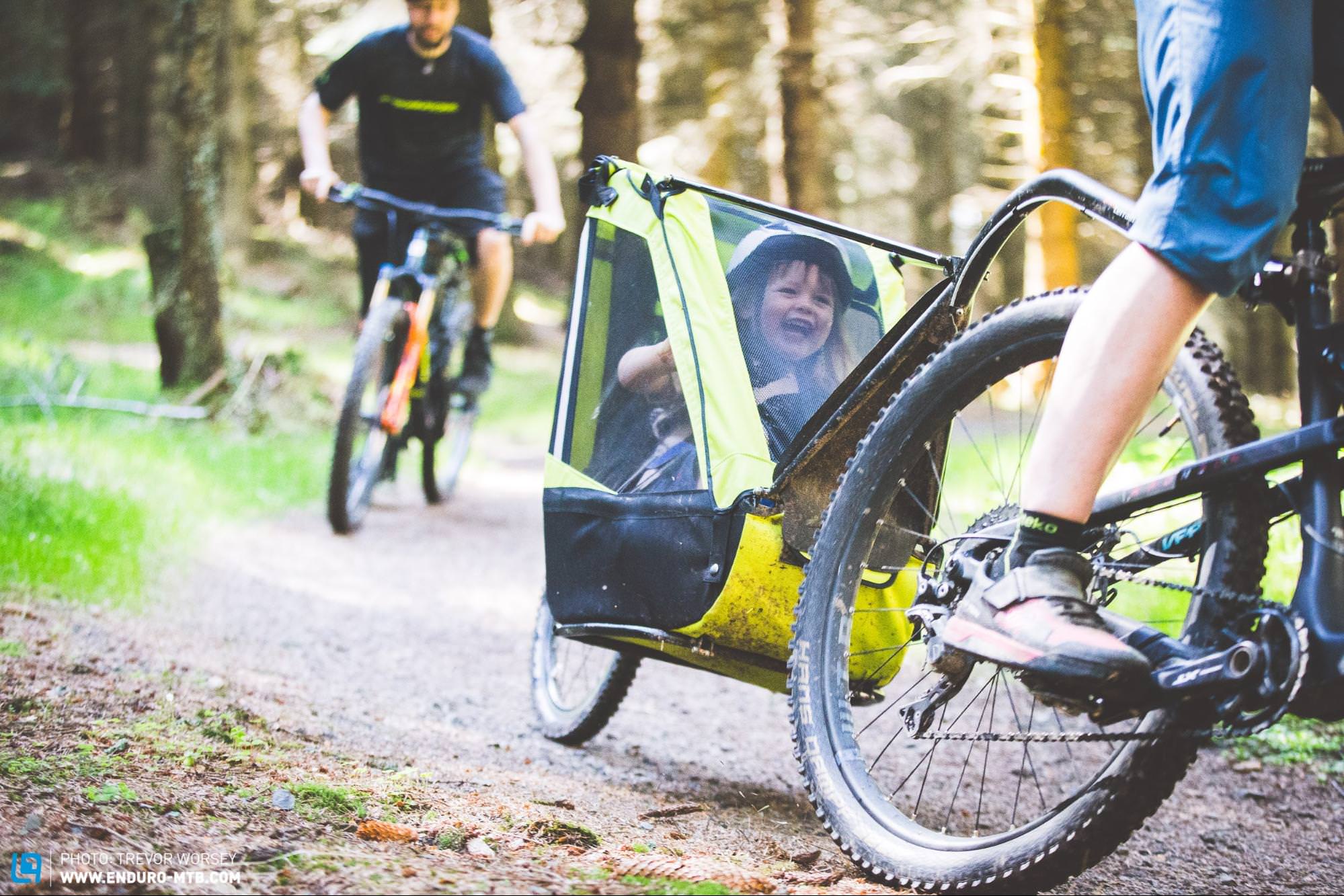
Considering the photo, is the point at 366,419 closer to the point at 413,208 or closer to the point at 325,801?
the point at 413,208

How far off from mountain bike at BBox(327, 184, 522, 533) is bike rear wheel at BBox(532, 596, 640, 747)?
2.34m

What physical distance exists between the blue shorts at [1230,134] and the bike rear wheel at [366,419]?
4.40 meters

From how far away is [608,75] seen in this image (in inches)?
467

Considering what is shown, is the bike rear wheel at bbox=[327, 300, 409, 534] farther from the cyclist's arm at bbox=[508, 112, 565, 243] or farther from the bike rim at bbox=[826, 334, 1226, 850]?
the bike rim at bbox=[826, 334, 1226, 850]

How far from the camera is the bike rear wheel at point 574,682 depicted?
3.36 m

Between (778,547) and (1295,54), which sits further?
(778,547)

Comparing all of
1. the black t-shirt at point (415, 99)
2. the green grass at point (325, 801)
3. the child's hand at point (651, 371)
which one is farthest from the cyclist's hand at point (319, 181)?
the green grass at point (325, 801)

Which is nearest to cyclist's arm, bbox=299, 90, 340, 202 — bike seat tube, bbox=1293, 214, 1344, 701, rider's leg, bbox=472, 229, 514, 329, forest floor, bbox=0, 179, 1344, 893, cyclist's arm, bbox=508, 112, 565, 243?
rider's leg, bbox=472, 229, 514, 329

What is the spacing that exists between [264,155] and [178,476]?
24959 millimetres

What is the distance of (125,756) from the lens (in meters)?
2.27

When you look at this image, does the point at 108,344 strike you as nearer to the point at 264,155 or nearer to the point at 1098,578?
the point at 1098,578

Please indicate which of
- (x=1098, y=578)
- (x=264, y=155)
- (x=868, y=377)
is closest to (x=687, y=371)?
(x=868, y=377)

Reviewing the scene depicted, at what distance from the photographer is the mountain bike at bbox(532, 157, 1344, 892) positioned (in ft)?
5.74

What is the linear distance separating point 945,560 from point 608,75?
10.4 metres
